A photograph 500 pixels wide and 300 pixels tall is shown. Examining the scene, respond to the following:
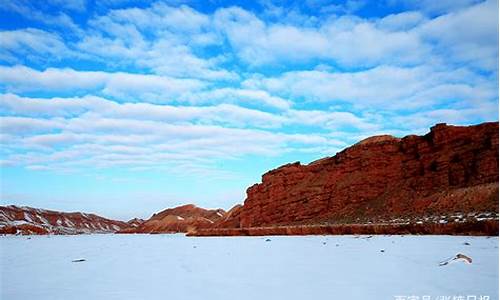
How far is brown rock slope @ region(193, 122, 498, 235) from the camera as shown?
39.0 m

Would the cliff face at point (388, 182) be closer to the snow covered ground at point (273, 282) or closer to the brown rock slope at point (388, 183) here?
the brown rock slope at point (388, 183)

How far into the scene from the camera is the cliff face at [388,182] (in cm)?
3941

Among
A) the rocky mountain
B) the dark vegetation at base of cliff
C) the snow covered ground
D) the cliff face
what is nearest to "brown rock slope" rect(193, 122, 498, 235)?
the cliff face

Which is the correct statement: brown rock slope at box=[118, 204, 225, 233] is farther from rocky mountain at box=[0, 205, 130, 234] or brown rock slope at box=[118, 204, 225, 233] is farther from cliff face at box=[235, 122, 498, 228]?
rocky mountain at box=[0, 205, 130, 234]

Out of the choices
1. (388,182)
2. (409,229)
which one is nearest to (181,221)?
(388,182)

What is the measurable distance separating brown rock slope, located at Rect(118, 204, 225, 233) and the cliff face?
29.6 metres

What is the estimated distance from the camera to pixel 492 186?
34.7 meters

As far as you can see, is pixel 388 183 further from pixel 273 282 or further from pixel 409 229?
pixel 273 282

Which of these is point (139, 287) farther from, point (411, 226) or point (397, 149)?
point (397, 149)

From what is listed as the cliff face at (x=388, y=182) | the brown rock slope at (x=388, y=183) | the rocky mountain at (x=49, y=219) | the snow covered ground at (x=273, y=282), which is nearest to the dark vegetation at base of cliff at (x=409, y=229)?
the brown rock slope at (x=388, y=183)

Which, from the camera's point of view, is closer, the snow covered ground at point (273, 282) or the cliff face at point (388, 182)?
the snow covered ground at point (273, 282)

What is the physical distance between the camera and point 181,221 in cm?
11894

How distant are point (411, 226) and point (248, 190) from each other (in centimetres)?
4181

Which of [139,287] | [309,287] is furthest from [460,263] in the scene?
[139,287]
